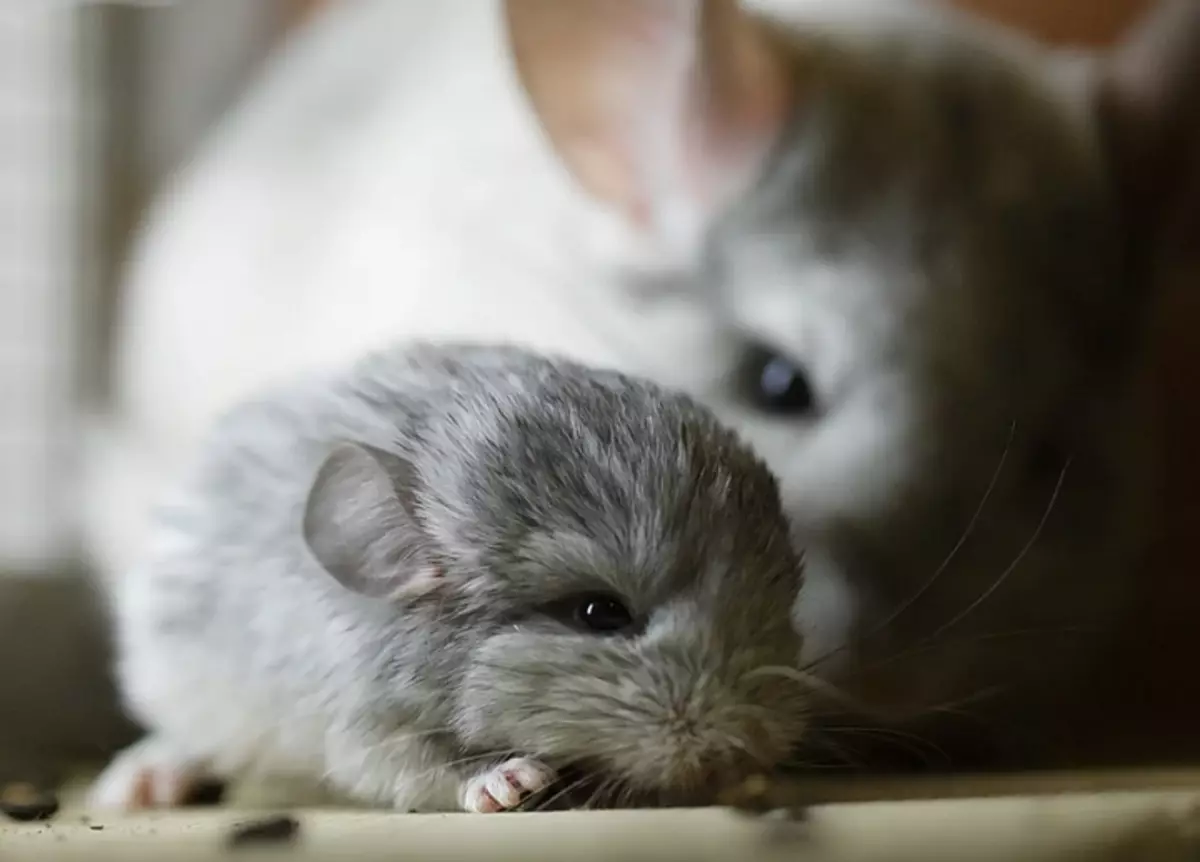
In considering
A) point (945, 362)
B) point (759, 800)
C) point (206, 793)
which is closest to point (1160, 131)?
point (945, 362)

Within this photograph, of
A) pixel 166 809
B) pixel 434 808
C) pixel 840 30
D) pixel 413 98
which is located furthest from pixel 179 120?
pixel 434 808

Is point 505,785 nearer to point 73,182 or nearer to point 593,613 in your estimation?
point 593,613

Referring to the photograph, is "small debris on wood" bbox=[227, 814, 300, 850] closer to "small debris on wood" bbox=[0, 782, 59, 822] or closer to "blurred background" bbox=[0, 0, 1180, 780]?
"small debris on wood" bbox=[0, 782, 59, 822]

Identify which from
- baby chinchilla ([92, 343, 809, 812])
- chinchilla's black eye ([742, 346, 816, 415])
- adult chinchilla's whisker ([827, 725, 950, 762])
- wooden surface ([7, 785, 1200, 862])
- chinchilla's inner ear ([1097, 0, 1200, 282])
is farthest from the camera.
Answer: chinchilla's inner ear ([1097, 0, 1200, 282])

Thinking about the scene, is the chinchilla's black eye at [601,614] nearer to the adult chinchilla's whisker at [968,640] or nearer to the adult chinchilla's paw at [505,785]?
the adult chinchilla's paw at [505,785]

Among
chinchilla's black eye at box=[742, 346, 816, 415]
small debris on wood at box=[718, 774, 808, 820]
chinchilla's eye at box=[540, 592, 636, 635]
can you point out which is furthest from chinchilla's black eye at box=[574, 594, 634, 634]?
chinchilla's black eye at box=[742, 346, 816, 415]

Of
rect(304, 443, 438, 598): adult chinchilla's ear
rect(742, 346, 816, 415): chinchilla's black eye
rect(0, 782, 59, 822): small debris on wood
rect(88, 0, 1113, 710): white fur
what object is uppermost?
rect(88, 0, 1113, 710): white fur

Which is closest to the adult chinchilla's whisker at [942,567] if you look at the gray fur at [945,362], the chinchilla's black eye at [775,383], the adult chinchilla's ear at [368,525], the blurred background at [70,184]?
the gray fur at [945,362]
